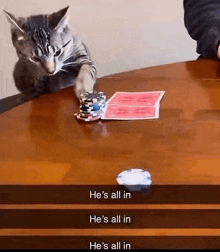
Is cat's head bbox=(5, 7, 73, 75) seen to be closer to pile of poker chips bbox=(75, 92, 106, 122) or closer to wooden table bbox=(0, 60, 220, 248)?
wooden table bbox=(0, 60, 220, 248)

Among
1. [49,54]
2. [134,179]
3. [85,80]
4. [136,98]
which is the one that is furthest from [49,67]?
[134,179]

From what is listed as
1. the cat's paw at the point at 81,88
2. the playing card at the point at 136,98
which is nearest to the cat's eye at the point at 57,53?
the cat's paw at the point at 81,88

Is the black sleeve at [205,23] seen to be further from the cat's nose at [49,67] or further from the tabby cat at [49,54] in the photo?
the cat's nose at [49,67]

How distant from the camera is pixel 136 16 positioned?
85.1 inches

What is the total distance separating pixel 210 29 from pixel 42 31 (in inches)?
24.5

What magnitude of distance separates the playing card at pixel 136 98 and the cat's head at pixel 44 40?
28 centimetres

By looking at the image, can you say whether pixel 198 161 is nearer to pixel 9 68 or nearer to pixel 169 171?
pixel 169 171

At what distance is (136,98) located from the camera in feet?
3.80

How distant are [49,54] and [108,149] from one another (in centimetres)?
57
